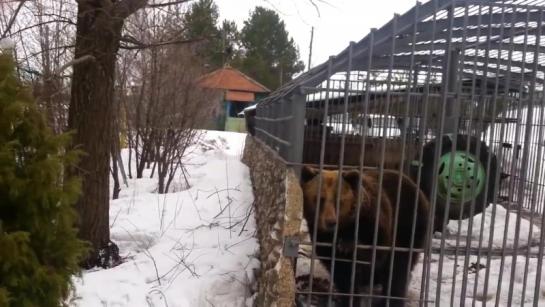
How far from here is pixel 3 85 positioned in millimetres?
2791

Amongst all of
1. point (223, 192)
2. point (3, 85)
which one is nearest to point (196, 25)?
point (223, 192)

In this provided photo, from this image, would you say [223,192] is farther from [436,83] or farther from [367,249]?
[367,249]

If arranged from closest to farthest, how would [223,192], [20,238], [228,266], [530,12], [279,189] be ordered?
[20,238] → [530,12] → [279,189] → [228,266] → [223,192]

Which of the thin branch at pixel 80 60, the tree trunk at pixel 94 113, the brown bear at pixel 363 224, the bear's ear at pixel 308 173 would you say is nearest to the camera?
the brown bear at pixel 363 224

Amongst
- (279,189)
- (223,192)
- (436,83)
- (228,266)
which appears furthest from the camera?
(223,192)

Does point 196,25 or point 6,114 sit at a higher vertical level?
point 196,25

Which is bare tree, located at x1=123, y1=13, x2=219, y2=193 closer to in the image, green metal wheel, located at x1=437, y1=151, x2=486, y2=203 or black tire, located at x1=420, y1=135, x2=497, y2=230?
black tire, located at x1=420, y1=135, x2=497, y2=230

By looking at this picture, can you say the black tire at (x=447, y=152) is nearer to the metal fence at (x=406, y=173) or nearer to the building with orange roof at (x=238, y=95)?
the metal fence at (x=406, y=173)

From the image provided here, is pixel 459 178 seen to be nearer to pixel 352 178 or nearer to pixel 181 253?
pixel 352 178

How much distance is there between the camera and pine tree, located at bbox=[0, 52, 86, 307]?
2732mm

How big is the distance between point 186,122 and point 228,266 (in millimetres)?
7700

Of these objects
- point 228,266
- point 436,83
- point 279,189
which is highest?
point 436,83

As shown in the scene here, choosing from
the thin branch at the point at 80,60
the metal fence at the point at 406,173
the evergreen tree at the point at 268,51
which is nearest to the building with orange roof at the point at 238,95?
the evergreen tree at the point at 268,51

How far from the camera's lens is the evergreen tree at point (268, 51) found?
4562cm
